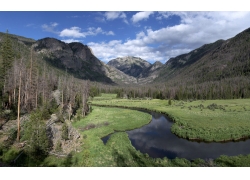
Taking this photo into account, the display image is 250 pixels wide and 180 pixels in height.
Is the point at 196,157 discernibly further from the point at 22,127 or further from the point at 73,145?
the point at 22,127

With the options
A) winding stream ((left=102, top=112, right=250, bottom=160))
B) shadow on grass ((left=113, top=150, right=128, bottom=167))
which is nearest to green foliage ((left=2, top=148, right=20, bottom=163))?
shadow on grass ((left=113, top=150, right=128, bottom=167))

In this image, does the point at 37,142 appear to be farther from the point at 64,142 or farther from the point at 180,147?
the point at 180,147

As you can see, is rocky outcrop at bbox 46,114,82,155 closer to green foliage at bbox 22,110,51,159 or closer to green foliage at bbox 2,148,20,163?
green foliage at bbox 22,110,51,159

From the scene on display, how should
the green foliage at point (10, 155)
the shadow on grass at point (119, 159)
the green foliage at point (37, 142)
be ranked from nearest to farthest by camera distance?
the green foliage at point (10, 155) → the green foliage at point (37, 142) → the shadow on grass at point (119, 159)

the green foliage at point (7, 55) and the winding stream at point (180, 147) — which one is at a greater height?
the green foliage at point (7, 55)

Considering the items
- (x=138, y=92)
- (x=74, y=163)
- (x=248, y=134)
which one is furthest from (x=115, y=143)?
(x=138, y=92)

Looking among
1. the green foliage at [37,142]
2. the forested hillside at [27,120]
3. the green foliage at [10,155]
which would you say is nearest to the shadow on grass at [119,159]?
the forested hillside at [27,120]

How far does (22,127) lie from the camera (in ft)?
113

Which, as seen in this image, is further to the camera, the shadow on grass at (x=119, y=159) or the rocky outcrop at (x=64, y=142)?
the rocky outcrop at (x=64, y=142)

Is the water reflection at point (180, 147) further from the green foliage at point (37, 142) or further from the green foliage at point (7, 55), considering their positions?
the green foliage at point (7, 55)

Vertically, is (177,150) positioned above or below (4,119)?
below

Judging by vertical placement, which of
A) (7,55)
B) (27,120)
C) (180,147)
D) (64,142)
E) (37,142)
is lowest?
(180,147)

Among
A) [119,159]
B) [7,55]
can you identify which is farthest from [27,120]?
[7,55]

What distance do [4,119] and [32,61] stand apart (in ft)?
59.5
